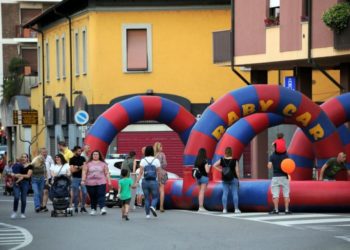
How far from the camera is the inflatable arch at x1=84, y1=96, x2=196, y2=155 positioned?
3484 cm

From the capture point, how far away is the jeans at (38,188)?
3198 centimetres

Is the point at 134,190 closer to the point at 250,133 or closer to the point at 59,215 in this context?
the point at 59,215

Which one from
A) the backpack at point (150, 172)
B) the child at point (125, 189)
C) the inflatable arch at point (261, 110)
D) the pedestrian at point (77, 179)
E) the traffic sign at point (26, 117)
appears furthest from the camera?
the traffic sign at point (26, 117)

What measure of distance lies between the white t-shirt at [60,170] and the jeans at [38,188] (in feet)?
4.51

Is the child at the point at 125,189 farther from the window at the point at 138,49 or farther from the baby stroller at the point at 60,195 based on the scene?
the window at the point at 138,49

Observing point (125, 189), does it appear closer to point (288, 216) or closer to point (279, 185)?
point (279, 185)

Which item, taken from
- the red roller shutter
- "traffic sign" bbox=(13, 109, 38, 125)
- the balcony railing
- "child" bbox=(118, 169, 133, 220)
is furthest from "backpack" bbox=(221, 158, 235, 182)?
the balcony railing

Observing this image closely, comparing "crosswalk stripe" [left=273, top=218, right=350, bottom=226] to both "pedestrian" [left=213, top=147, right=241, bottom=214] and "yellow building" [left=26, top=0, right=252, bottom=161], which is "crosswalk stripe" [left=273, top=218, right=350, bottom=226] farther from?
"yellow building" [left=26, top=0, right=252, bottom=161]

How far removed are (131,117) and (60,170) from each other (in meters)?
5.07

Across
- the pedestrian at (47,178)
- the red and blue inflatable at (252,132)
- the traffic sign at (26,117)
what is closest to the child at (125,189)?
the red and blue inflatable at (252,132)

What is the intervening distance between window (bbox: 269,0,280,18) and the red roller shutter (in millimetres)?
13012

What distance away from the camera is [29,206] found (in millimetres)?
36969

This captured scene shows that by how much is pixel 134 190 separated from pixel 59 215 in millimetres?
2421

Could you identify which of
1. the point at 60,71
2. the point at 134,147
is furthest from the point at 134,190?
the point at 60,71
